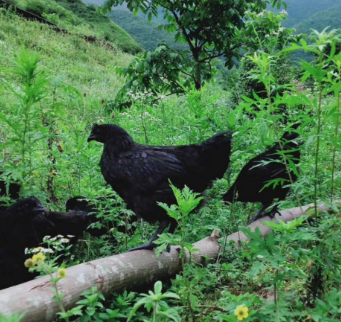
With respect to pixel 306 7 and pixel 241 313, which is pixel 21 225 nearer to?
pixel 241 313

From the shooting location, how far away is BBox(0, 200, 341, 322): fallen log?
83.7 inches

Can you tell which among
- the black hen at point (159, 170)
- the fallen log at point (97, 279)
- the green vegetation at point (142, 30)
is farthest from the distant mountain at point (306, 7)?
the fallen log at point (97, 279)

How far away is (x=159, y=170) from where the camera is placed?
3.40 m

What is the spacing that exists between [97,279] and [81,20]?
1303 inches

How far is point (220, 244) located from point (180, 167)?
0.87m

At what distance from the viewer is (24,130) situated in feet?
11.0

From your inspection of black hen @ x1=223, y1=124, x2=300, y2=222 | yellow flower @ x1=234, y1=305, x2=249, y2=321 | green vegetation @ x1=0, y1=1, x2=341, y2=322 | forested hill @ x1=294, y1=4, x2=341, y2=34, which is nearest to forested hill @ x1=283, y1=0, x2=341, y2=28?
forested hill @ x1=294, y1=4, x2=341, y2=34

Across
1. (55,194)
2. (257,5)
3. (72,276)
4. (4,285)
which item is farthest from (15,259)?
(257,5)

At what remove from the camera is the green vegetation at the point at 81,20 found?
1018 inches

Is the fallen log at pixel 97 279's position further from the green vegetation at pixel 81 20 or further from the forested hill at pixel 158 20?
the forested hill at pixel 158 20

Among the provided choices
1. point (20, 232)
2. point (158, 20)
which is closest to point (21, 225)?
point (20, 232)

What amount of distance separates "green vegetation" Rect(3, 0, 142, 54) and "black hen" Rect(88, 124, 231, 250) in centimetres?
2157

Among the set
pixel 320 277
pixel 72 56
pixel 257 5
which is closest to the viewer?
pixel 320 277

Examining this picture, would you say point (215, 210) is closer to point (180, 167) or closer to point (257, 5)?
point (180, 167)
